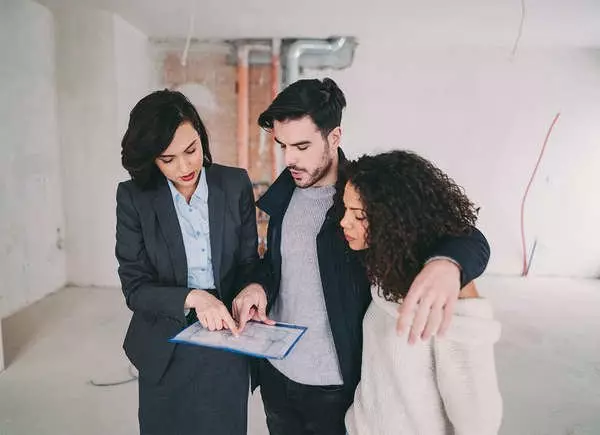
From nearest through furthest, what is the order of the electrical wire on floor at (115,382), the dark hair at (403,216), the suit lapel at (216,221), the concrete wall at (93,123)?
1. the dark hair at (403,216)
2. the suit lapel at (216,221)
3. the electrical wire on floor at (115,382)
4. the concrete wall at (93,123)

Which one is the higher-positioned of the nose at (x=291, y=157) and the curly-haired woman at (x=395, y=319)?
the nose at (x=291, y=157)

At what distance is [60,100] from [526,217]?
4.40 metres

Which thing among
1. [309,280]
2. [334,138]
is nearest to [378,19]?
[334,138]

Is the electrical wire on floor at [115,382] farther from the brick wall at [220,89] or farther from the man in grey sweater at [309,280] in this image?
the brick wall at [220,89]

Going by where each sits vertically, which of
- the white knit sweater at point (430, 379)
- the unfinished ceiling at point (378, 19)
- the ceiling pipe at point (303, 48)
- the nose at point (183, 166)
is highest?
the unfinished ceiling at point (378, 19)

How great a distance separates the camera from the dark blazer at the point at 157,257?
102 cm

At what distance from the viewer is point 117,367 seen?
2428 millimetres

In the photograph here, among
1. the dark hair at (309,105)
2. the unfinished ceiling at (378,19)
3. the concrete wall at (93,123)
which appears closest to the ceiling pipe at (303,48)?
the unfinished ceiling at (378,19)

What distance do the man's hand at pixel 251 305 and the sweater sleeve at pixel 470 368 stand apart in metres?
0.41

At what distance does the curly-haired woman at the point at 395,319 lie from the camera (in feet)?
2.27

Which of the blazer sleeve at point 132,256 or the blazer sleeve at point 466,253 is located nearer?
the blazer sleeve at point 466,253

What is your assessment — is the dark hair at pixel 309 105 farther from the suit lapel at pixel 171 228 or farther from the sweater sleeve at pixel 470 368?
the sweater sleeve at pixel 470 368

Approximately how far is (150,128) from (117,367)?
6.37 ft

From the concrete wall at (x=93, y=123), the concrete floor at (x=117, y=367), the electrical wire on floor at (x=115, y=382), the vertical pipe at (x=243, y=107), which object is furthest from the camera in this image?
the vertical pipe at (x=243, y=107)
